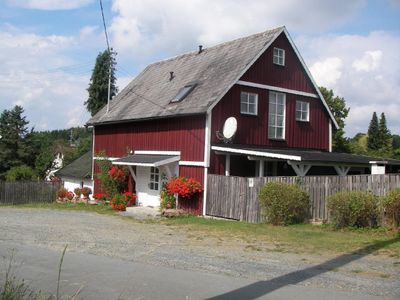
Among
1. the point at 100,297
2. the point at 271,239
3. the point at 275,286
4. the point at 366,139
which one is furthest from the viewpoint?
the point at 366,139

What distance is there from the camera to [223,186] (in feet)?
63.5

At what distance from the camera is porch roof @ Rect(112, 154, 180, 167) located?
21531mm

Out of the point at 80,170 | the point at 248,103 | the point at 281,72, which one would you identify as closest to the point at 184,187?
the point at 248,103

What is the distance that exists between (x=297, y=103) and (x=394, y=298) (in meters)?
17.8

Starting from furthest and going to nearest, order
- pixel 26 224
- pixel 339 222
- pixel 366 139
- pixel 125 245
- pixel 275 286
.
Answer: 1. pixel 366 139
2. pixel 26 224
3. pixel 339 222
4. pixel 125 245
5. pixel 275 286

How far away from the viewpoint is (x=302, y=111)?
24.8 meters

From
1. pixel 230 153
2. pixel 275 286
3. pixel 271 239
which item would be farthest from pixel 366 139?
pixel 275 286

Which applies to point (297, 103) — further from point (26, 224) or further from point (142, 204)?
point (26, 224)

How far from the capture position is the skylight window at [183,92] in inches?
893

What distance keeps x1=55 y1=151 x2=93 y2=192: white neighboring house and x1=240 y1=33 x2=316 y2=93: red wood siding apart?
14583mm

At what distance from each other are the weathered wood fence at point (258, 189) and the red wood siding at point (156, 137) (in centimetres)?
190

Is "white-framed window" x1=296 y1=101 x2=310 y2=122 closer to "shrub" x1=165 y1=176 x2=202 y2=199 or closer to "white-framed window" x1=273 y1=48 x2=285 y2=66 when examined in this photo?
"white-framed window" x1=273 y1=48 x2=285 y2=66

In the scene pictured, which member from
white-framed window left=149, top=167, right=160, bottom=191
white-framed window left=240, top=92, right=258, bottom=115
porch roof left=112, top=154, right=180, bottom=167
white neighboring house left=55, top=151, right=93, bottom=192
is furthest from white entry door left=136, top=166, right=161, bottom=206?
white neighboring house left=55, top=151, right=93, bottom=192

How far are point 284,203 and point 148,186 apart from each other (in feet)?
33.1
